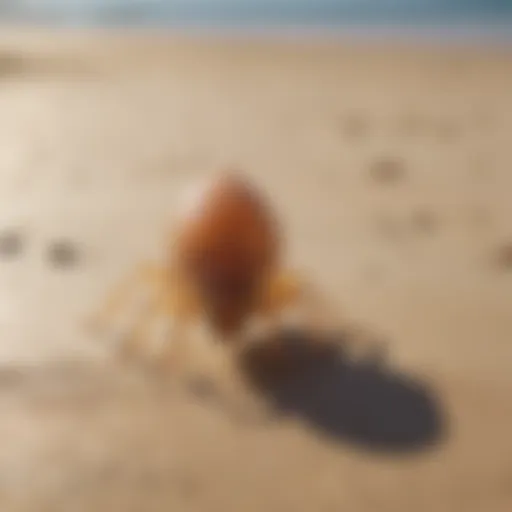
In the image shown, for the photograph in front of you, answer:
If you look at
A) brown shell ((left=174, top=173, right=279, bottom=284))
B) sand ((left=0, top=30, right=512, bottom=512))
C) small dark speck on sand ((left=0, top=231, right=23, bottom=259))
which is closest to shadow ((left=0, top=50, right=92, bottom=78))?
sand ((left=0, top=30, right=512, bottom=512))

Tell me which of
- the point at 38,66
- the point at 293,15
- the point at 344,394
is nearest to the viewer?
the point at 344,394

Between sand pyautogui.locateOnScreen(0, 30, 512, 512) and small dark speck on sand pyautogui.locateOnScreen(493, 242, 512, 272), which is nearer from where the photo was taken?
sand pyautogui.locateOnScreen(0, 30, 512, 512)

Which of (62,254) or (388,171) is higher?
(388,171)

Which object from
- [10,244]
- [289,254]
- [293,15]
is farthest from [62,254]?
[293,15]

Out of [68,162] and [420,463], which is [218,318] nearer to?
[420,463]

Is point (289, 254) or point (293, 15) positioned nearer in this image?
point (289, 254)

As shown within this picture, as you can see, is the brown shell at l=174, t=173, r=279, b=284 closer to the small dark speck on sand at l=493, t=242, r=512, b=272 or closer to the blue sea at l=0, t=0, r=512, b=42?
the small dark speck on sand at l=493, t=242, r=512, b=272

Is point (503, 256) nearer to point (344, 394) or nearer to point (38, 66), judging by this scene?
point (344, 394)

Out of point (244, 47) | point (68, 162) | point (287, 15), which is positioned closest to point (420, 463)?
point (68, 162)

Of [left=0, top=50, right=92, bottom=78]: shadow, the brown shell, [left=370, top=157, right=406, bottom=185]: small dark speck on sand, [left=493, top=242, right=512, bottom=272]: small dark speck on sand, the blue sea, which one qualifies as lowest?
the brown shell
